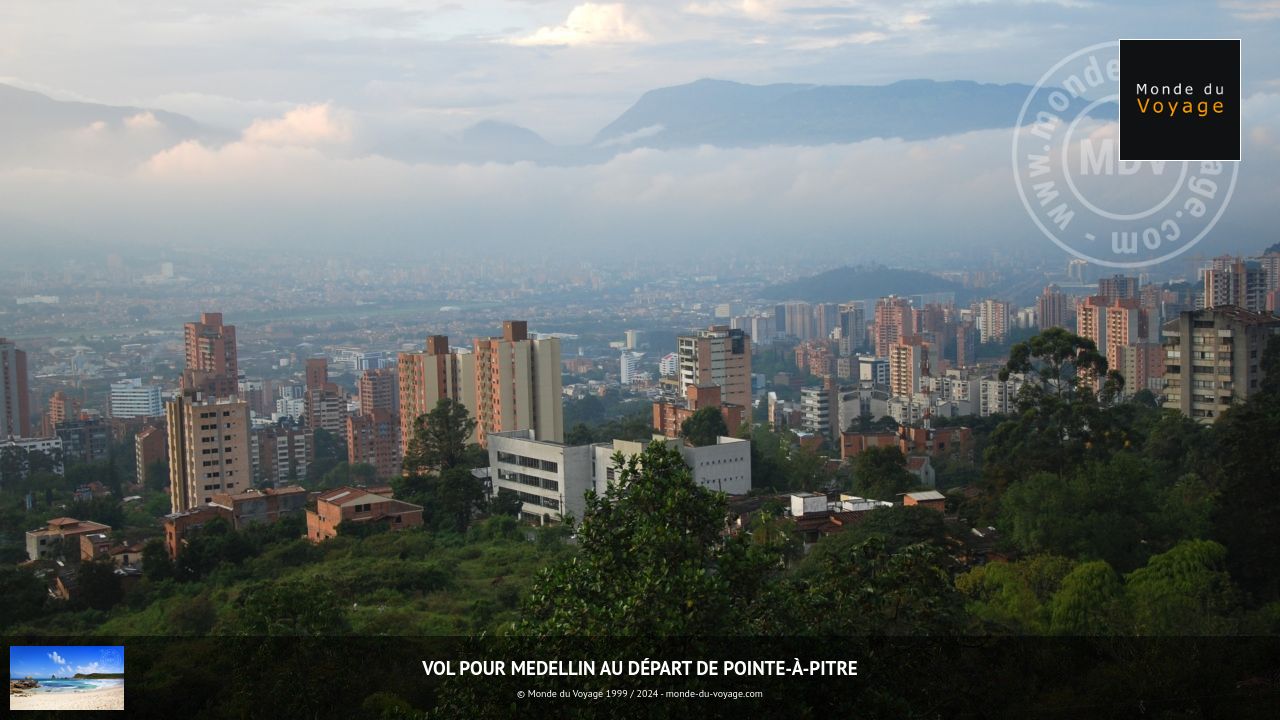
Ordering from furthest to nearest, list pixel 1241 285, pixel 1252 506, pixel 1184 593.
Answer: pixel 1241 285, pixel 1252 506, pixel 1184 593

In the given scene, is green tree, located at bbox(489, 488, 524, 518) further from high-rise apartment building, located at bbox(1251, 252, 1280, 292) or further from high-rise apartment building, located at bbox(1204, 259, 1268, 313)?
high-rise apartment building, located at bbox(1251, 252, 1280, 292)

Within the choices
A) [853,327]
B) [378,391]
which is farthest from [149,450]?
[853,327]

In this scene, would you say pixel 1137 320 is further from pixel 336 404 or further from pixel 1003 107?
pixel 1003 107

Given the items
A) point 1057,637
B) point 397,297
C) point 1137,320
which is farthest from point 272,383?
point 1057,637

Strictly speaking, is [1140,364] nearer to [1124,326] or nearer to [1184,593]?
[1124,326]

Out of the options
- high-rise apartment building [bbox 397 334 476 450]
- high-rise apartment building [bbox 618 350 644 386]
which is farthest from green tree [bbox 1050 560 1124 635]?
high-rise apartment building [bbox 618 350 644 386]
